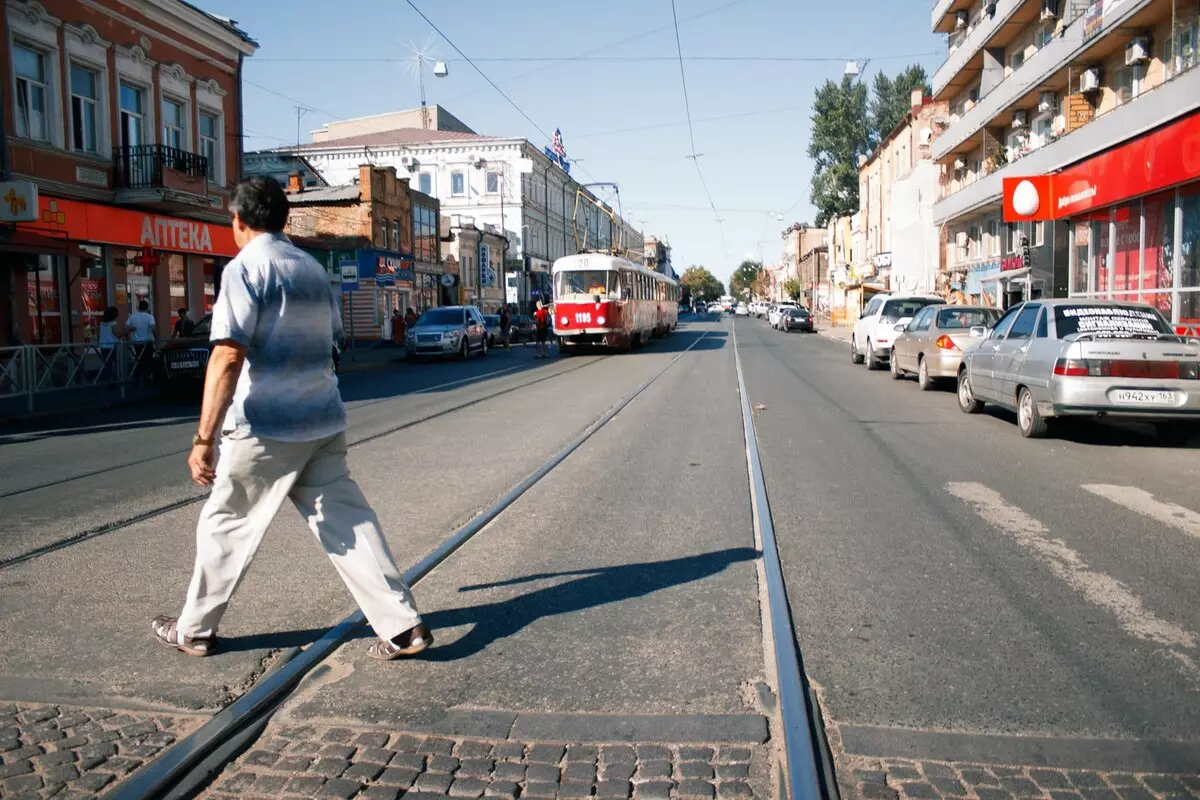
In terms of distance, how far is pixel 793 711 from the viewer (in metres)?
3.71

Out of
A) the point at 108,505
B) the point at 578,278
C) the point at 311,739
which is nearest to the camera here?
the point at 311,739

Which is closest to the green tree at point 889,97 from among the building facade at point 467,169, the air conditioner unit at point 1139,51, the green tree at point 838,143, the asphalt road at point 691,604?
the green tree at point 838,143

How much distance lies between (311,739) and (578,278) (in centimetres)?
2903

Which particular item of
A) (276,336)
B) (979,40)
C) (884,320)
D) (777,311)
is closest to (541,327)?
(884,320)

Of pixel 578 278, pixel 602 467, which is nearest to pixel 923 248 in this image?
pixel 578 278

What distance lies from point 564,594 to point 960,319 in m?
13.9

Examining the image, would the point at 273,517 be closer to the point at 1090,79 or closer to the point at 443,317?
the point at 1090,79

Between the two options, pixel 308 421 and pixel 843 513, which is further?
pixel 843 513

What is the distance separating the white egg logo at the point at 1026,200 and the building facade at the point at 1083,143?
1.84ft

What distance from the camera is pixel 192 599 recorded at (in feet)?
13.9

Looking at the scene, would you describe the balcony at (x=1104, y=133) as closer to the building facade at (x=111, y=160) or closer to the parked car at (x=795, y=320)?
the building facade at (x=111, y=160)

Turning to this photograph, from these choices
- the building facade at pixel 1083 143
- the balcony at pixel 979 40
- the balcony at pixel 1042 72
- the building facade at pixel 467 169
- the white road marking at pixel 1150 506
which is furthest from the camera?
the building facade at pixel 467 169

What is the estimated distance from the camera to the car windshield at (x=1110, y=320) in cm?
1101

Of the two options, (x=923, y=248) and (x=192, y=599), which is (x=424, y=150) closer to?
(x=923, y=248)
